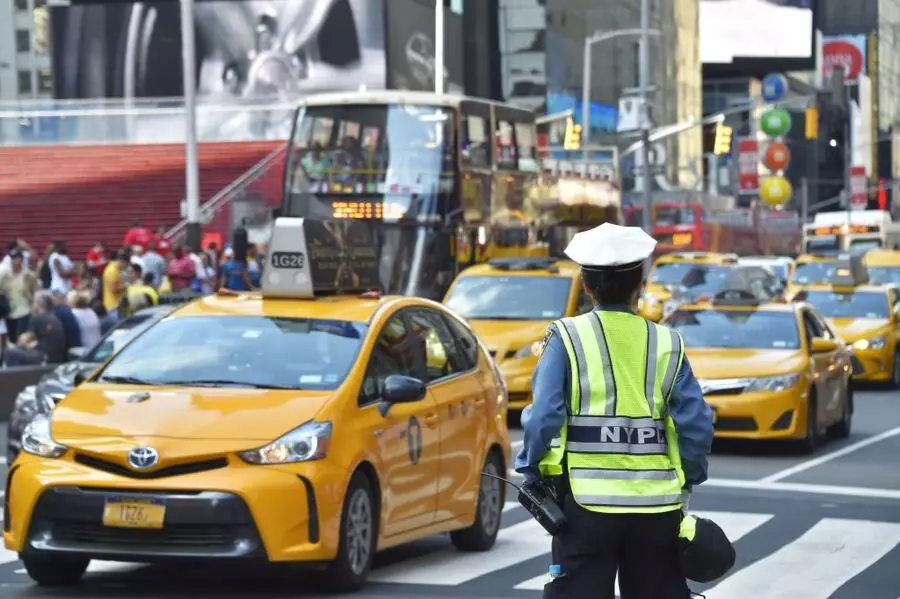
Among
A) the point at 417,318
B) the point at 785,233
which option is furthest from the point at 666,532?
the point at 785,233

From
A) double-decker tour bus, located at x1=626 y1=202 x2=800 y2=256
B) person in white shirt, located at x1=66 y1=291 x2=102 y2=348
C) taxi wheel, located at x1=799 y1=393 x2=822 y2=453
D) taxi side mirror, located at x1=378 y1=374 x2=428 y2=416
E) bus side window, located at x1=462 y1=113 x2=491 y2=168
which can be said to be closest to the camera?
taxi side mirror, located at x1=378 y1=374 x2=428 y2=416

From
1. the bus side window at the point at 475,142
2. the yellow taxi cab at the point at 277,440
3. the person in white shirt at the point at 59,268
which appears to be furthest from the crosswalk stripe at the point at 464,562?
the bus side window at the point at 475,142

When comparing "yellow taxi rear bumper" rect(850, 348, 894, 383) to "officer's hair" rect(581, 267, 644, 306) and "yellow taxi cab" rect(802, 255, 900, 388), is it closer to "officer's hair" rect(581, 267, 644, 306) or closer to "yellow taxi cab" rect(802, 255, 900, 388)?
"yellow taxi cab" rect(802, 255, 900, 388)

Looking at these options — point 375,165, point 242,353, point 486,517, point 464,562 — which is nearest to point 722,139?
point 375,165

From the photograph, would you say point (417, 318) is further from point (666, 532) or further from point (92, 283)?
point (92, 283)

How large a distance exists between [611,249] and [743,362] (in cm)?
1326

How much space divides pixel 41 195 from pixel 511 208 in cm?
2244

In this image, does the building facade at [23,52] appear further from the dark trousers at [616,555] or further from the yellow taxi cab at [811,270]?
the dark trousers at [616,555]

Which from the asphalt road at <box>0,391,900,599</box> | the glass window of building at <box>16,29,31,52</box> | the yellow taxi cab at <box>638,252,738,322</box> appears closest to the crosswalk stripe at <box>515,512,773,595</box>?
the asphalt road at <box>0,391,900,599</box>

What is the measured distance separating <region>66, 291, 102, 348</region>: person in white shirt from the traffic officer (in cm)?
1682

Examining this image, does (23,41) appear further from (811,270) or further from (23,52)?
(811,270)

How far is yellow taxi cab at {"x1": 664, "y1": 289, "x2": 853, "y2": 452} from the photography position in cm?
1880

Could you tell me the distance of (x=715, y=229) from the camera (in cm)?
6794

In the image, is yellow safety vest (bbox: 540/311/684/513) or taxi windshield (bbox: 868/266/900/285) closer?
yellow safety vest (bbox: 540/311/684/513)
